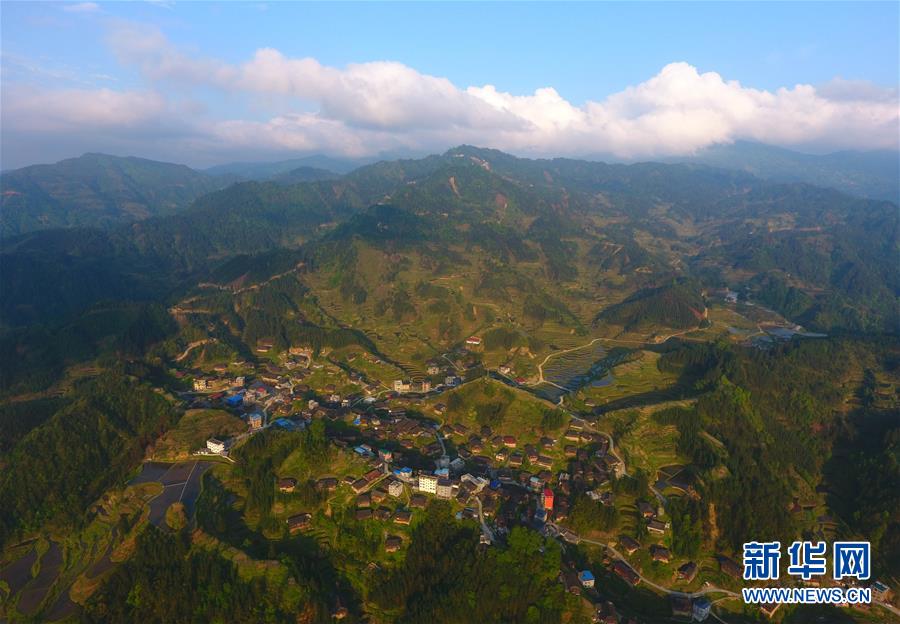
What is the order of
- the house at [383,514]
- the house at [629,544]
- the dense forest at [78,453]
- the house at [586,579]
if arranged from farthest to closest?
the dense forest at [78,453] → the house at [383,514] → the house at [629,544] → the house at [586,579]

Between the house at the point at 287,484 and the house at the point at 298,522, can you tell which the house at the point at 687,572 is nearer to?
the house at the point at 298,522

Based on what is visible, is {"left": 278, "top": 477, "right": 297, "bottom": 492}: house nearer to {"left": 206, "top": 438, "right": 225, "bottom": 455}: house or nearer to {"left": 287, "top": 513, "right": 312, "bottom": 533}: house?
{"left": 287, "top": 513, "right": 312, "bottom": 533}: house

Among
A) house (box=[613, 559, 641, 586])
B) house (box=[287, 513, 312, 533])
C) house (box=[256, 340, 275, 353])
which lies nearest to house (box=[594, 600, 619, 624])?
house (box=[613, 559, 641, 586])

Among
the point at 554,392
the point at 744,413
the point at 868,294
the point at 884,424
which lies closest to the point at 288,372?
the point at 554,392

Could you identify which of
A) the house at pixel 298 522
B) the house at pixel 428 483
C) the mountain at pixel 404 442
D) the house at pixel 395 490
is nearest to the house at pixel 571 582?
the mountain at pixel 404 442

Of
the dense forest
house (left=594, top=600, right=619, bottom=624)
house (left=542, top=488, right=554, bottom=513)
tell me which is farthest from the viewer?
the dense forest

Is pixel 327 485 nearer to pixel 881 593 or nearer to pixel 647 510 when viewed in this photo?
pixel 647 510

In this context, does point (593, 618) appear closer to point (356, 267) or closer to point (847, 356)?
point (847, 356)
